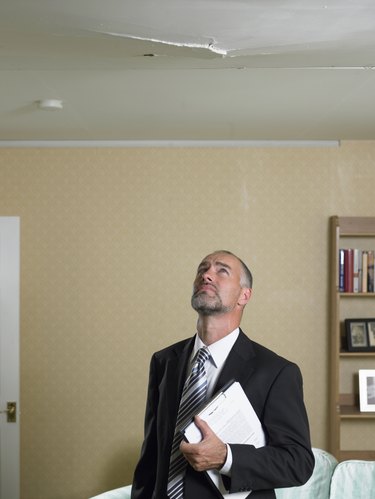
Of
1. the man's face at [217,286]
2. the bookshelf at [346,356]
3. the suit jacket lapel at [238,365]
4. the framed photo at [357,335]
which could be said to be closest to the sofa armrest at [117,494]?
the suit jacket lapel at [238,365]

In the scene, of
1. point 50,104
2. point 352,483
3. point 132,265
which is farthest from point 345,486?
point 50,104

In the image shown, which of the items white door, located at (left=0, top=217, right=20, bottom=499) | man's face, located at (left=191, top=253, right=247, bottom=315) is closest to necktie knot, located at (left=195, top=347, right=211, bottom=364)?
man's face, located at (left=191, top=253, right=247, bottom=315)

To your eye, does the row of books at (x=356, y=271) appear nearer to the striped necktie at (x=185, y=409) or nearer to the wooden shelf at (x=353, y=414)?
the wooden shelf at (x=353, y=414)

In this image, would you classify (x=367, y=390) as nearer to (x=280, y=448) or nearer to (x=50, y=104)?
(x=50, y=104)

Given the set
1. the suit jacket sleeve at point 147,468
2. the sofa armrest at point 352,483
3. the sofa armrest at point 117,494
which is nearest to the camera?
the suit jacket sleeve at point 147,468

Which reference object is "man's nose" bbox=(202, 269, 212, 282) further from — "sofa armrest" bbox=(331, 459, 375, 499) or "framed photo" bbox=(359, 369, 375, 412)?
"framed photo" bbox=(359, 369, 375, 412)

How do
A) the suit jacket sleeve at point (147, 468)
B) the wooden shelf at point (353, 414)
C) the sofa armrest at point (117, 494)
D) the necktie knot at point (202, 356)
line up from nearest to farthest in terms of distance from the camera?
1. the necktie knot at point (202, 356)
2. the suit jacket sleeve at point (147, 468)
3. the sofa armrest at point (117, 494)
4. the wooden shelf at point (353, 414)

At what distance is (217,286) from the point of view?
8.53 feet

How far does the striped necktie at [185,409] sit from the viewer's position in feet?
7.95

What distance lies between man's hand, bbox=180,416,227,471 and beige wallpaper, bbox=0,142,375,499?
2.91m

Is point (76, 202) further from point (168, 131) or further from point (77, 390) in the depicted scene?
point (77, 390)

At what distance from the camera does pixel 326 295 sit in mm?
5184

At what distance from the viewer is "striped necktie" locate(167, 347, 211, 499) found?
2.42 m

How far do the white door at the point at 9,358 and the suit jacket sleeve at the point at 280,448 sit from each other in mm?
3132
